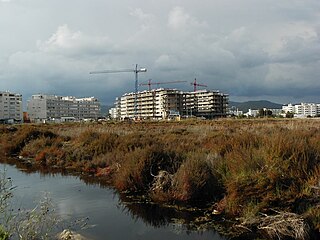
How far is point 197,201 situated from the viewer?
42.8ft

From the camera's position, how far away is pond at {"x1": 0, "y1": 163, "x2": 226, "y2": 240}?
10.4 m

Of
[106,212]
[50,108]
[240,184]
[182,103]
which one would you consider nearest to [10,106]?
[50,108]

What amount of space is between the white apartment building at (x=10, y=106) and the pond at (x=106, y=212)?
145 m

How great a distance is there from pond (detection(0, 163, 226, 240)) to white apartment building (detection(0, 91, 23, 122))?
14470cm

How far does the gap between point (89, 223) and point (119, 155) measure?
28.5 ft

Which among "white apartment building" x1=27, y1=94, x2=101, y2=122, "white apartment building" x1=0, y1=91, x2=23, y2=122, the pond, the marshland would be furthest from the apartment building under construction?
the marshland

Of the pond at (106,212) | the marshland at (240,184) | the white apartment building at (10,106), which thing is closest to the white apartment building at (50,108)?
the white apartment building at (10,106)

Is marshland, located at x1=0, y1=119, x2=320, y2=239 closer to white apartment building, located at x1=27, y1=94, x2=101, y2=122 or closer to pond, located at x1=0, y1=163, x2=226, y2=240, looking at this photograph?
pond, located at x1=0, y1=163, x2=226, y2=240

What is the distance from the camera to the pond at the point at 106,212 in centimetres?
1036

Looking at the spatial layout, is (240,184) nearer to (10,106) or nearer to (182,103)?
(10,106)

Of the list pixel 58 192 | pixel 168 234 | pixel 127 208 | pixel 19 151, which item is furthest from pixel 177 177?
pixel 19 151

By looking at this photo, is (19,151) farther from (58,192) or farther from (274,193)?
(274,193)

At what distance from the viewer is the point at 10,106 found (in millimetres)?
157000

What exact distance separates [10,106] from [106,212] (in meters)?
157
